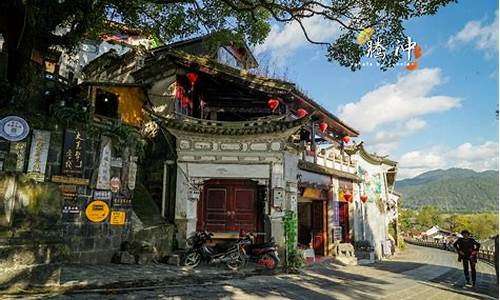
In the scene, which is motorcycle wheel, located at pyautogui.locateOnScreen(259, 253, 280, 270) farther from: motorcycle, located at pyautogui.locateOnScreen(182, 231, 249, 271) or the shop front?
the shop front

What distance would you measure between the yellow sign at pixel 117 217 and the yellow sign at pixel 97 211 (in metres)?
0.22

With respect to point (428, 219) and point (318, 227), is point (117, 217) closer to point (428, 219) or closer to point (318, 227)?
point (318, 227)

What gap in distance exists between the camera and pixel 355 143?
19375 mm

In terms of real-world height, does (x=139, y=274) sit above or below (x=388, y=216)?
below

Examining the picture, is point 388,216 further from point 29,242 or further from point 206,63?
point 29,242

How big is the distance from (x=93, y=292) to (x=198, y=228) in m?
6.20

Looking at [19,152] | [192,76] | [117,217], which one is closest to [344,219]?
[192,76]

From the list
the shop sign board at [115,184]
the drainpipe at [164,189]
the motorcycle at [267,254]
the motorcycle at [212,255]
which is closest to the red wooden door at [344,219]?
the motorcycle at [267,254]

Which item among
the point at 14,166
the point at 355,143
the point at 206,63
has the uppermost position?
the point at 206,63

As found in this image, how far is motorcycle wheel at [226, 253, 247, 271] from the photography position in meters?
10.1

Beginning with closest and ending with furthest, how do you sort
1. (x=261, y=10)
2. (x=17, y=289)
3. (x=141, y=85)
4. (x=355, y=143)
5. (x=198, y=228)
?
1. (x=17, y=289)
2. (x=261, y=10)
3. (x=198, y=228)
4. (x=141, y=85)
5. (x=355, y=143)

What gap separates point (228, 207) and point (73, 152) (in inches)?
223

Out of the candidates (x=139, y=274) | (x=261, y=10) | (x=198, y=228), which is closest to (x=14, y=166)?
(x=139, y=274)

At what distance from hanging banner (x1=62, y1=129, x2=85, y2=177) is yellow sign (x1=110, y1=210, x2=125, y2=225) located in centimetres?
149
